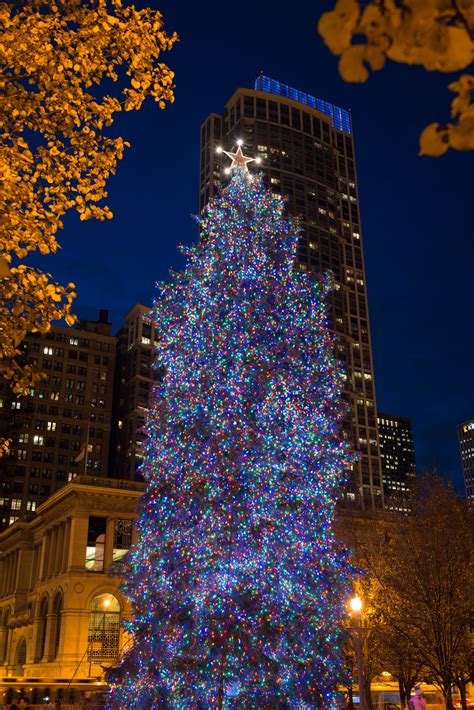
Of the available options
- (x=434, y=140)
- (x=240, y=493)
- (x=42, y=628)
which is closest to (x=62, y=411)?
(x=42, y=628)

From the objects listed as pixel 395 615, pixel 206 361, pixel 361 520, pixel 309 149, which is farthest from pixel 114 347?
pixel 206 361

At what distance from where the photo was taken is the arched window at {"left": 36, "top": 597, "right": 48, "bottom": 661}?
58.2 m

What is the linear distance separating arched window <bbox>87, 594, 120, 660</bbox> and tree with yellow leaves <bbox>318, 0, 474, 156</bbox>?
5468cm

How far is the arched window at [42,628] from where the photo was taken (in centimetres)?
5825

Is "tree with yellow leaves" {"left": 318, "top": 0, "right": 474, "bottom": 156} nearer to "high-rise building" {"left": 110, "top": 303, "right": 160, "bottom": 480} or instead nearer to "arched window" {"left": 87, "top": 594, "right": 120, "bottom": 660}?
"arched window" {"left": 87, "top": 594, "right": 120, "bottom": 660}

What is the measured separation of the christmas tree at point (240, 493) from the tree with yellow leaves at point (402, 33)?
46.0 ft

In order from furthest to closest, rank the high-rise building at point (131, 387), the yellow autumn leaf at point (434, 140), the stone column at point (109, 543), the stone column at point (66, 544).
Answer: the high-rise building at point (131, 387) → the stone column at point (66, 544) → the stone column at point (109, 543) → the yellow autumn leaf at point (434, 140)

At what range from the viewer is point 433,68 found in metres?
3.59

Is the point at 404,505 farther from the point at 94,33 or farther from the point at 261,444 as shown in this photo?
the point at 94,33

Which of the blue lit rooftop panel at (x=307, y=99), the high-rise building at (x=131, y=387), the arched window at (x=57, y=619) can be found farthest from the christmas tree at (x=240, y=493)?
the blue lit rooftop panel at (x=307, y=99)

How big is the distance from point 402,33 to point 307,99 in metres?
158

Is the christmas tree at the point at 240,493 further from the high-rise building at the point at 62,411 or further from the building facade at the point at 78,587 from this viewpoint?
the high-rise building at the point at 62,411

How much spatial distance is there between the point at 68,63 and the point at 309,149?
445 ft

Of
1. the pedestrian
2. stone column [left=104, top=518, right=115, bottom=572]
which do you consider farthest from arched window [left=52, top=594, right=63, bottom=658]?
the pedestrian
